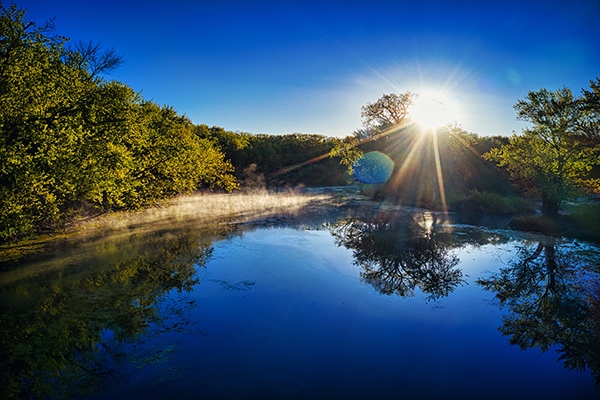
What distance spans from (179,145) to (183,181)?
4.41 meters

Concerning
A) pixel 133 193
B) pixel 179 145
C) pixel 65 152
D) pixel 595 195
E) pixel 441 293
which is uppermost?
pixel 179 145

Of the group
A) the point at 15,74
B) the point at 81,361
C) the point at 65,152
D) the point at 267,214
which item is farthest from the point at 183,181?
the point at 81,361

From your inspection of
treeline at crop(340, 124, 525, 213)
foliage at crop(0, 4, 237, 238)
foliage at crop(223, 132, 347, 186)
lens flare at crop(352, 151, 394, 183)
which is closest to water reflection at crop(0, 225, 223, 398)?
foliage at crop(0, 4, 237, 238)

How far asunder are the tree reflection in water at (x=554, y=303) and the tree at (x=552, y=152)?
263 inches

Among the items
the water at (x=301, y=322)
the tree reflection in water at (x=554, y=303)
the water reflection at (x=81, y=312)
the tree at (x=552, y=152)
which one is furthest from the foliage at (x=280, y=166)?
the tree reflection in water at (x=554, y=303)

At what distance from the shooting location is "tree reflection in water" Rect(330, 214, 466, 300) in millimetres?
9547

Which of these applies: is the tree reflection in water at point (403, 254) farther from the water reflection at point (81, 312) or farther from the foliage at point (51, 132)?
the foliage at point (51, 132)

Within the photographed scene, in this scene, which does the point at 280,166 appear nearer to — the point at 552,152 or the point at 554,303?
the point at 552,152

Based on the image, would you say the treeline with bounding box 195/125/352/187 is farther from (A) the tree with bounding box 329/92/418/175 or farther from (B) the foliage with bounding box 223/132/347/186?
(A) the tree with bounding box 329/92/418/175

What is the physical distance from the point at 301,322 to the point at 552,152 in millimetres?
19058

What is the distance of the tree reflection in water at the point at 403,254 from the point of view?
31.3 ft

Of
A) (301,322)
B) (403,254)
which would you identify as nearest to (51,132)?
(301,322)

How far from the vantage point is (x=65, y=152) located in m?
12.2

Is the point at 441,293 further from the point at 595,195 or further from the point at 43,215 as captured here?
the point at 595,195
